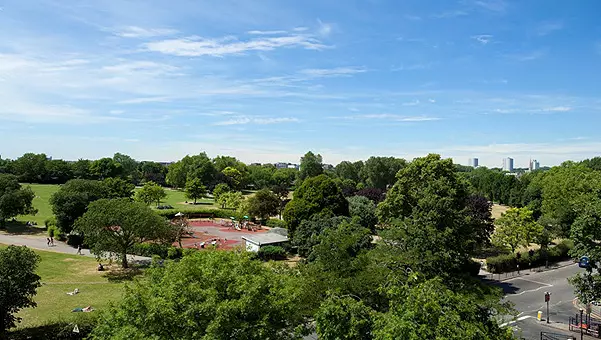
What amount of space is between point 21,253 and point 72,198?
80.6 feet

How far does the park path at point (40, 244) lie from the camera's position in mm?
38594

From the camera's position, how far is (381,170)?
9331cm

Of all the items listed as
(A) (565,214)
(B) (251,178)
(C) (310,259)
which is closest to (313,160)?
(B) (251,178)

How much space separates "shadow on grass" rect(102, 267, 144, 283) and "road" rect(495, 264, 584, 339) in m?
26.4

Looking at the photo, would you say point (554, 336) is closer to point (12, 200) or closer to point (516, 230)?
point (516, 230)

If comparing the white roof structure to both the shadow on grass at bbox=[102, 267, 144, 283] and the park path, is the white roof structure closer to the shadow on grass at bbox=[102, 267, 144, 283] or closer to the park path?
the park path

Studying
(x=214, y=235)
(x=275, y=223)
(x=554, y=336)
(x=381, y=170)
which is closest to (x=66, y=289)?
(x=214, y=235)

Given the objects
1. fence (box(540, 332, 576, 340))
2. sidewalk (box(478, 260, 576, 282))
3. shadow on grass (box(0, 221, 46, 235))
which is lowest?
fence (box(540, 332, 576, 340))

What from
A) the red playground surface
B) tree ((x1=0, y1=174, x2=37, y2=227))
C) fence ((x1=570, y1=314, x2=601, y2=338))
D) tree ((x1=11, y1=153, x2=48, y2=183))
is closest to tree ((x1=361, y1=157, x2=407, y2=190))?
the red playground surface

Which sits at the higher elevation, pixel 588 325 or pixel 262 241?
pixel 262 241

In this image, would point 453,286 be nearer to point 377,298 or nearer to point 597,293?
point 377,298

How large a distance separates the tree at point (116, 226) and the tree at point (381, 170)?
66.4m

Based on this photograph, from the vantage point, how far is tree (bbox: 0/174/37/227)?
157 ft

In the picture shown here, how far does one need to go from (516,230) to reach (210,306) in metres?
32.9
